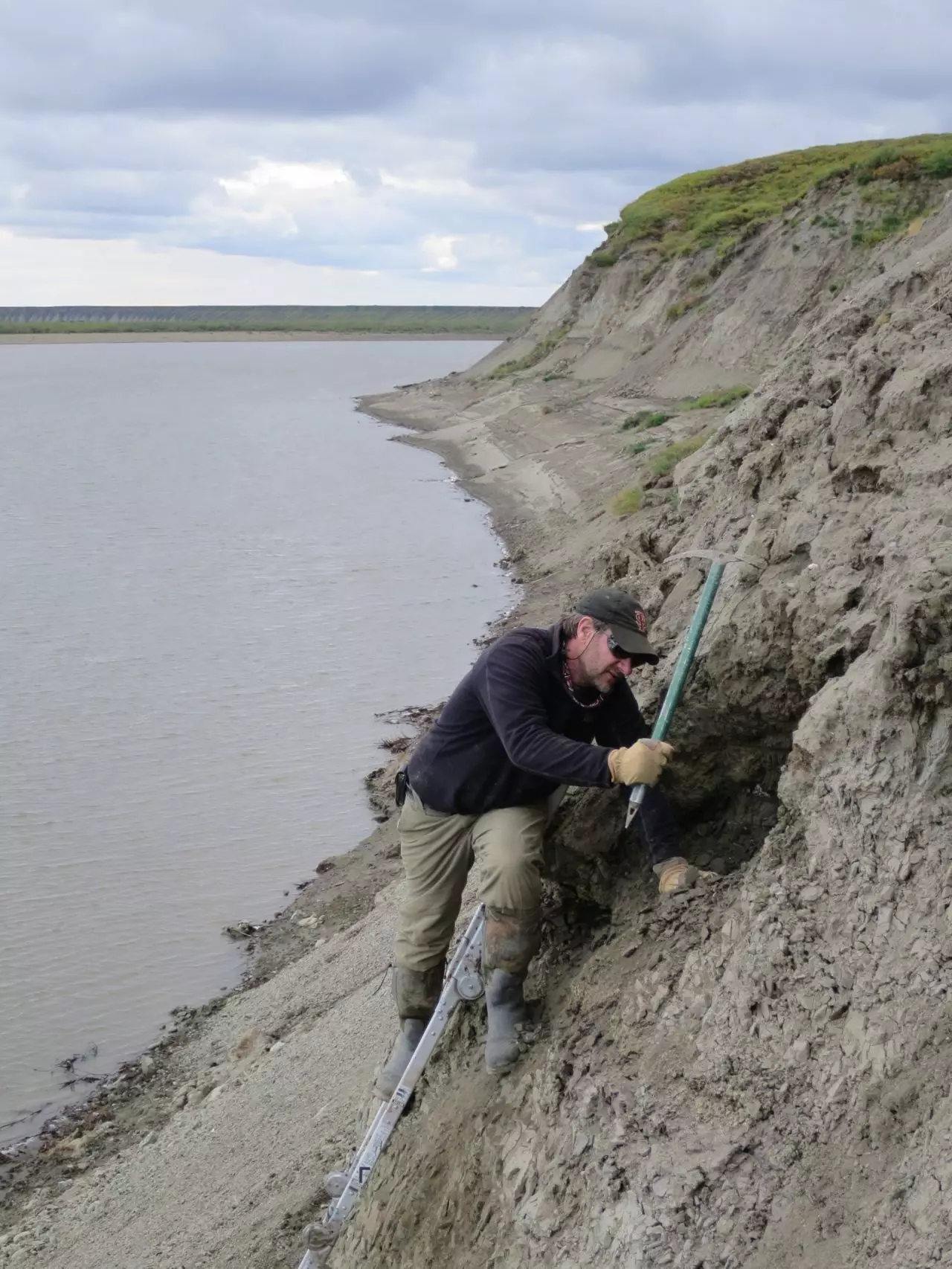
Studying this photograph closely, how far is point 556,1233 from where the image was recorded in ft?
13.6

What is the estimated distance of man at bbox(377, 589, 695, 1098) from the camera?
185 inches

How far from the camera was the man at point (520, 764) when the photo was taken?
4695 mm

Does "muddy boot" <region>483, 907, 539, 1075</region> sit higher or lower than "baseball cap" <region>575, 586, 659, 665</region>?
lower

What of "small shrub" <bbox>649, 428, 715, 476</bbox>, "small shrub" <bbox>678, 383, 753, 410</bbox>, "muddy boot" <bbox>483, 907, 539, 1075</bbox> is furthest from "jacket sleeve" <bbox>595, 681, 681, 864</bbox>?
"small shrub" <bbox>678, 383, 753, 410</bbox>

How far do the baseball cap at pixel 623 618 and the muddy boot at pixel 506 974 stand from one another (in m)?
1.03

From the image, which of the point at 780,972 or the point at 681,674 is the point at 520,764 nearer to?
the point at 681,674

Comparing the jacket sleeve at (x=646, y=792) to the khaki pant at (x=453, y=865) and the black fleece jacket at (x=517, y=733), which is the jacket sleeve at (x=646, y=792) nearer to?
the black fleece jacket at (x=517, y=733)

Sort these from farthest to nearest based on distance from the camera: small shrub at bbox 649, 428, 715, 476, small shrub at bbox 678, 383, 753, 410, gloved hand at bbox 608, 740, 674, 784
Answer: small shrub at bbox 678, 383, 753, 410 → small shrub at bbox 649, 428, 715, 476 → gloved hand at bbox 608, 740, 674, 784

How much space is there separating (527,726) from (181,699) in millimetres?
12445

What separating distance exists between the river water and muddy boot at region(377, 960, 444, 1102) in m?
4.02

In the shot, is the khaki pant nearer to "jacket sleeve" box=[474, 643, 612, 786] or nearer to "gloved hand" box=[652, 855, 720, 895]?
"jacket sleeve" box=[474, 643, 612, 786]

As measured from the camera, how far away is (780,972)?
414cm

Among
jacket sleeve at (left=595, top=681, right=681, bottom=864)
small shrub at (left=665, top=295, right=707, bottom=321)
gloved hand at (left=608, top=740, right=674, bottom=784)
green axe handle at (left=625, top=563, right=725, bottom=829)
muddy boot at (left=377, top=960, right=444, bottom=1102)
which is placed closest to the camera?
gloved hand at (left=608, top=740, right=674, bottom=784)

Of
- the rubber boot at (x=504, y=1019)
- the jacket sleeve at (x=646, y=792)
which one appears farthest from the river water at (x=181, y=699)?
the jacket sleeve at (x=646, y=792)
